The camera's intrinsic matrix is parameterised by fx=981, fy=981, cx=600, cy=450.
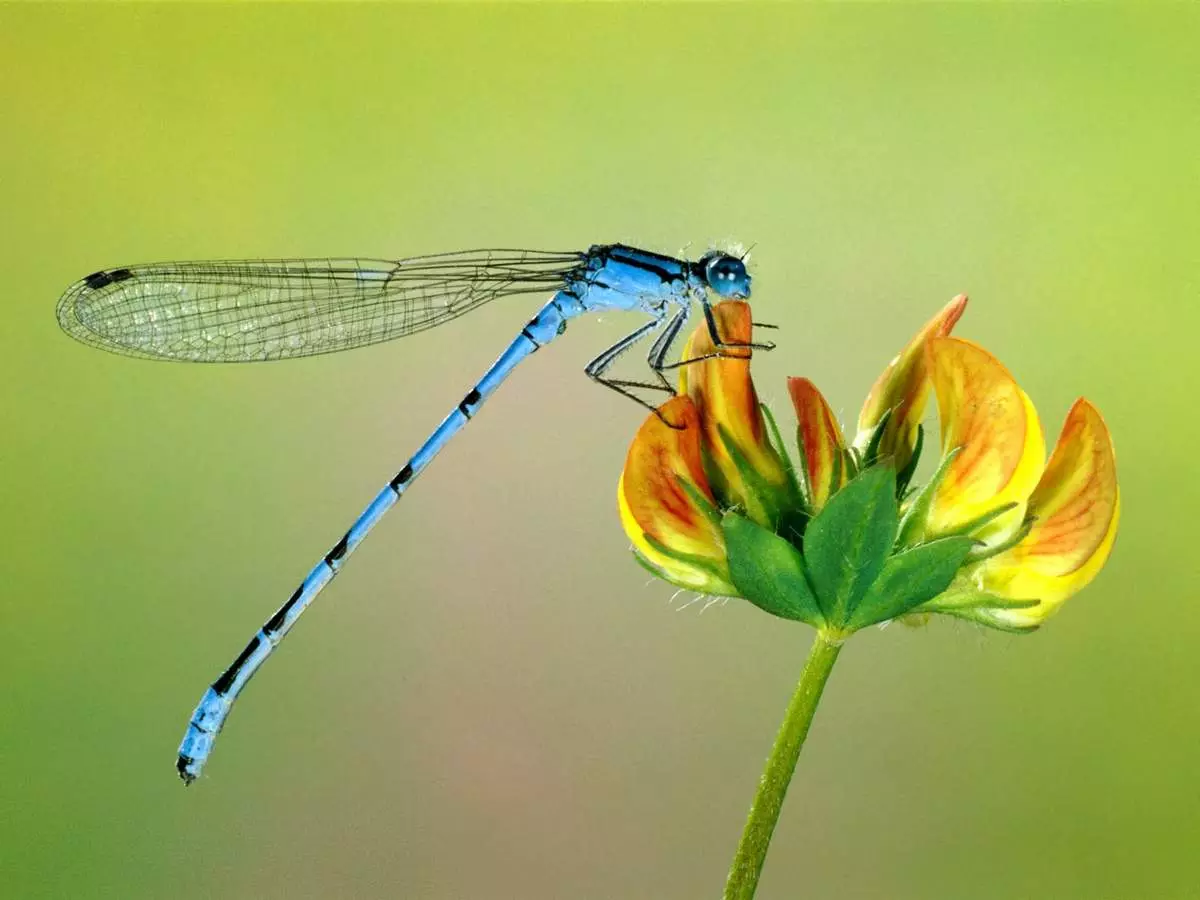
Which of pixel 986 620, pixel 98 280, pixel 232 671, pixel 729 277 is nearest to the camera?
pixel 986 620

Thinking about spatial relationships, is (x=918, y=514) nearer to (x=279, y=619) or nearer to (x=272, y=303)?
(x=279, y=619)

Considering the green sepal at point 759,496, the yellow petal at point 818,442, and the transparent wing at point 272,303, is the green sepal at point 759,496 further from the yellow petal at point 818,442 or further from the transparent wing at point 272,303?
the transparent wing at point 272,303

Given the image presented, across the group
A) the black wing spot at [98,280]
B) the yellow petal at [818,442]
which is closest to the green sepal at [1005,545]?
the yellow petal at [818,442]

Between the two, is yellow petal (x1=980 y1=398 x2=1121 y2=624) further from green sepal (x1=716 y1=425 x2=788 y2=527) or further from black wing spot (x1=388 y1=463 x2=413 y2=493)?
black wing spot (x1=388 y1=463 x2=413 y2=493)

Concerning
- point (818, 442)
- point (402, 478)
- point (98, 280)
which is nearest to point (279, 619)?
point (402, 478)

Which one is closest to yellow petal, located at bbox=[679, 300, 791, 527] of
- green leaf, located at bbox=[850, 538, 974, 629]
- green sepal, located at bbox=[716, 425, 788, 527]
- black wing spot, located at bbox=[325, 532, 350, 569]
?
green sepal, located at bbox=[716, 425, 788, 527]

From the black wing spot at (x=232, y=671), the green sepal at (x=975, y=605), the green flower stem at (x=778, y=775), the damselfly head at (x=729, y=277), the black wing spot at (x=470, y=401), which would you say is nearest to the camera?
the green flower stem at (x=778, y=775)
